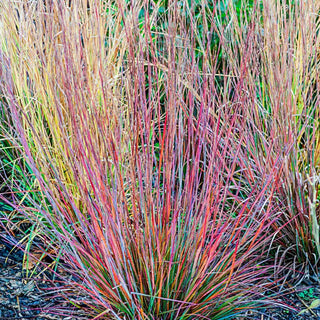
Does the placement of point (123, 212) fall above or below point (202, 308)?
above

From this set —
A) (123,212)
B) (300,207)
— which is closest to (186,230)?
(123,212)

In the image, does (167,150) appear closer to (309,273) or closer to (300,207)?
(300,207)

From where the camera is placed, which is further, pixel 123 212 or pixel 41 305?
pixel 41 305

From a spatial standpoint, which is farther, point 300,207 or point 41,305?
point 300,207

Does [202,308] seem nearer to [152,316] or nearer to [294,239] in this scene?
[152,316]

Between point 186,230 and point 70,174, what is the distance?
76 centimetres

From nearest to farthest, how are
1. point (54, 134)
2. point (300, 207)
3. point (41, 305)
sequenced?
1. point (41, 305)
2. point (300, 207)
3. point (54, 134)

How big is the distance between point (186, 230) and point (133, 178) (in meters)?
0.34

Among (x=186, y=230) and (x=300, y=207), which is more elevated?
(x=186, y=230)

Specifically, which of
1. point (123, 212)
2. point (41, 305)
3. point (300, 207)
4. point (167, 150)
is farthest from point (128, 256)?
point (300, 207)

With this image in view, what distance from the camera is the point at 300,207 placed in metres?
2.15

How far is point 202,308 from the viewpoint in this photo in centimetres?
162

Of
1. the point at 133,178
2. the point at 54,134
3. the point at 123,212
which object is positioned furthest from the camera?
the point at 54,134

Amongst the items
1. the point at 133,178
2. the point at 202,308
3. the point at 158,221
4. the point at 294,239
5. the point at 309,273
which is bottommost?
the point at 309,273
